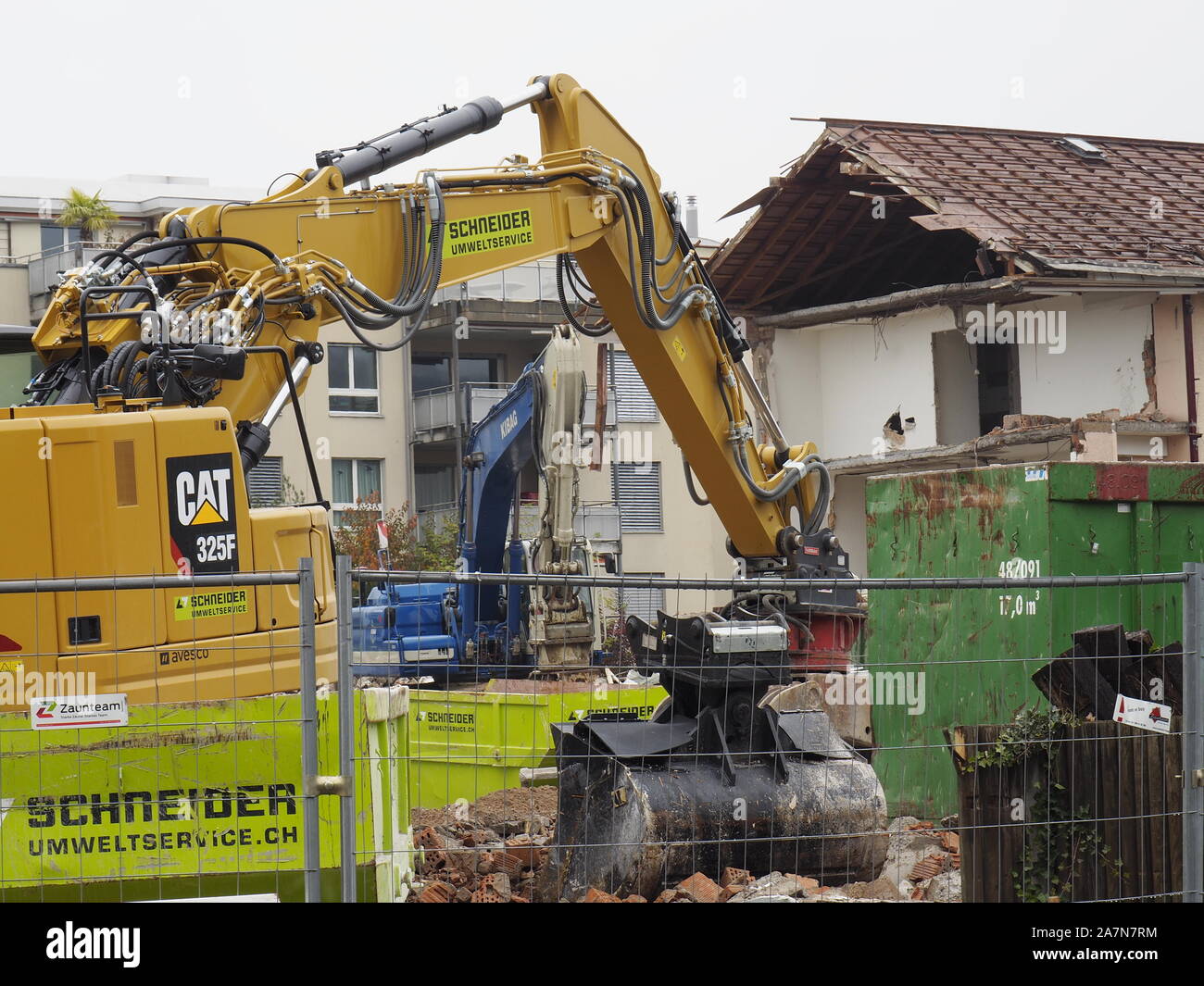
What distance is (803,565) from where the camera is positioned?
42.6 feet

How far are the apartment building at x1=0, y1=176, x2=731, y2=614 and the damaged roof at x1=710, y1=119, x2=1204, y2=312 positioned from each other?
17.7 m

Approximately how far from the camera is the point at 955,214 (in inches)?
695

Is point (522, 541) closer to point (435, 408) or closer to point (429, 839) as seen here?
point (429, 839)

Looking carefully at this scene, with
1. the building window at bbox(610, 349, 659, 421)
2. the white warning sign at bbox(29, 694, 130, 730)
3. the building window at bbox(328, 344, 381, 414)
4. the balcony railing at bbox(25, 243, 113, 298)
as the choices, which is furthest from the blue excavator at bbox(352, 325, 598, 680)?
the balcony railing at bbox(25, 243, 113, 298)

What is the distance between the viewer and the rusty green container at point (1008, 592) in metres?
10.4

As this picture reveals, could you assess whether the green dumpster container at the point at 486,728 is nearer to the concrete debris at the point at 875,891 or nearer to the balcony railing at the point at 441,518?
the concrete debris at the point at 875,891

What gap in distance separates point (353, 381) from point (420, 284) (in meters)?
31.6

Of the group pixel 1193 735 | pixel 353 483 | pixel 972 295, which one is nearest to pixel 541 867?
pixel 1193 735

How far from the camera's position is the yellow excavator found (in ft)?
25.9

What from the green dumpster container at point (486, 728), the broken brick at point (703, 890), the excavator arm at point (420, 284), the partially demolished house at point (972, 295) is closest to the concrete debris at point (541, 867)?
the broken brick at point (703, 890)

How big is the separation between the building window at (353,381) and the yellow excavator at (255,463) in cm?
3010

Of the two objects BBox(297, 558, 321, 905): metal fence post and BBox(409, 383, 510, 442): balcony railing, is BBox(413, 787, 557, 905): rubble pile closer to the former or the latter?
BBox(297, 558, 321, 905): metal fence post
